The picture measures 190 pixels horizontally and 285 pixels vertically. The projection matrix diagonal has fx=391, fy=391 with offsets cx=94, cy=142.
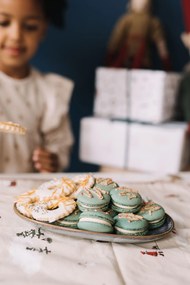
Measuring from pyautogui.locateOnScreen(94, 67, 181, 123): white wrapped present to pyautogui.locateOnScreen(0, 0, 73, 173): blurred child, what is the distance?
1.27ft

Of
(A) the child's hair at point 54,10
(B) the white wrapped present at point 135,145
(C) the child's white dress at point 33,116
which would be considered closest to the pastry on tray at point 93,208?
(C) the child's white dress at point 33,116

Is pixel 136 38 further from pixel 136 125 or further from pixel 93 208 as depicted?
pixel 93 208

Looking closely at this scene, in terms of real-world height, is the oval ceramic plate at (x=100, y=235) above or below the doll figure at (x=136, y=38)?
below

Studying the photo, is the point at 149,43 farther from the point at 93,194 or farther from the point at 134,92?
the point at 93,194

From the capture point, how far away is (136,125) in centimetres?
138

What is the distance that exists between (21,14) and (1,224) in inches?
23.5

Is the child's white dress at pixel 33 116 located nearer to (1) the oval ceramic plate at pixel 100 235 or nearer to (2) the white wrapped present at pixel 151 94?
(2) the white wrapped present at pixel 151 94

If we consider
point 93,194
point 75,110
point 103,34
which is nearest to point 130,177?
point 93,194

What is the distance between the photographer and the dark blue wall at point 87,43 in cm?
149

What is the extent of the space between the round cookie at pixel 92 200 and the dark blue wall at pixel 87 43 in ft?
3.51

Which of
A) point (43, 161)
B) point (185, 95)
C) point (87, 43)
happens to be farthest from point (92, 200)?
point (87, 43)

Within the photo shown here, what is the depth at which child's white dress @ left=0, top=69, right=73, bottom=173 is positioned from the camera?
3.22ft

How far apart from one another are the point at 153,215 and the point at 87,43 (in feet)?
3.89

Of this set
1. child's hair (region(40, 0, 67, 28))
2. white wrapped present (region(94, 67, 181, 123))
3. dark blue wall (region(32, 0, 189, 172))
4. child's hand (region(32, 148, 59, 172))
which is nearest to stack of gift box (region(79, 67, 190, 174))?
white wrapped present (region(94, 67, 181, 123))
